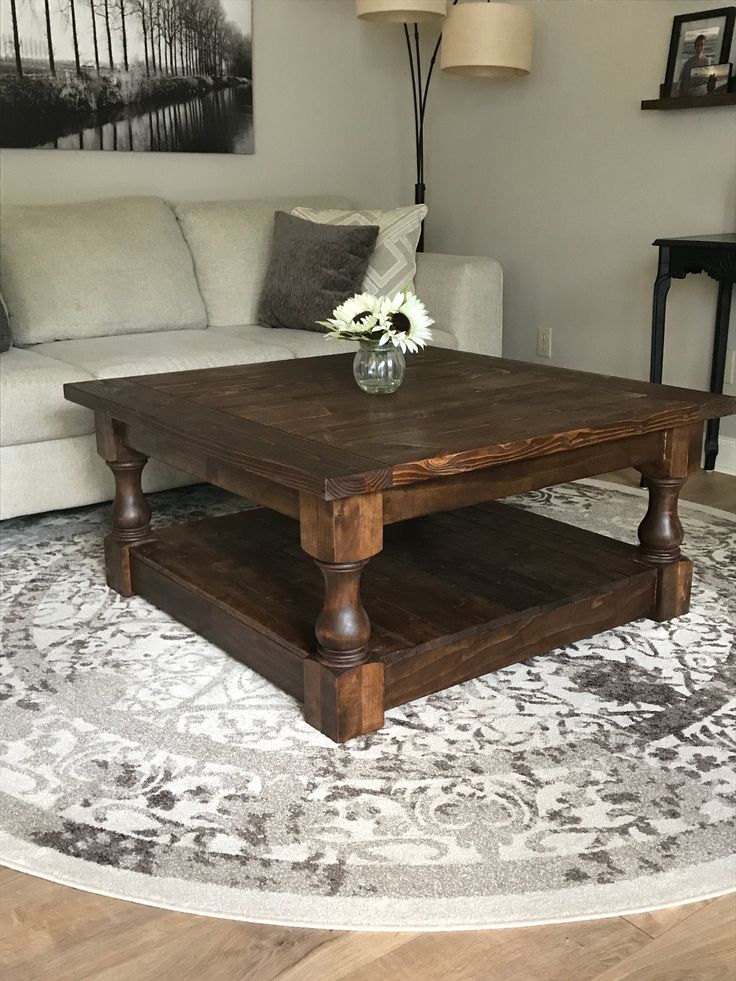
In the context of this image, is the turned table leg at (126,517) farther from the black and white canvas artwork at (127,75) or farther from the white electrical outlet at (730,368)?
the white electrical outlet at (730,368)

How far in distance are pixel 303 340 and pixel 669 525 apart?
158 cm

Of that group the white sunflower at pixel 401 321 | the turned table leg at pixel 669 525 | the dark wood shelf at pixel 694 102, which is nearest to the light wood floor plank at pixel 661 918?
the turned table leg at pixel 669 525

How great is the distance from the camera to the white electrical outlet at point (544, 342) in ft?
14.0

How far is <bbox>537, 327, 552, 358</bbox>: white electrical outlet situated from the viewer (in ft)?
14.0

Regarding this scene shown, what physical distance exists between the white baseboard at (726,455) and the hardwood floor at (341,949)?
2.41m

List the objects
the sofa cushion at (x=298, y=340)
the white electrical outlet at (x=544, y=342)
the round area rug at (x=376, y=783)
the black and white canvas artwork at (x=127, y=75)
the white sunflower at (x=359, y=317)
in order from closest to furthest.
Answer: the round area rug at (x=376, y=783) → the white sunflower at (x=359, y=317) → the sofa cushion at (x=298, y=340) → the black and white canvas artwork at (x=127, y=75) → the white electrical outlet at (x=544, y=342)

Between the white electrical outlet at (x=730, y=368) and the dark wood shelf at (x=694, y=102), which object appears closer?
the dark wood shelf at (x=694, y=102)

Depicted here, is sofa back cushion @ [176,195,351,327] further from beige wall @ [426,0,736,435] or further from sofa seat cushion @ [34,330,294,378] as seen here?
beige wall @ [426,0,736,435]

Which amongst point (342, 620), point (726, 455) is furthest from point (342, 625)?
point (726, 455)

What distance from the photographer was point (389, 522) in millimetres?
1757

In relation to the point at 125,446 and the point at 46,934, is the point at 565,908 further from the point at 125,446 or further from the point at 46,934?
the point at 125,446

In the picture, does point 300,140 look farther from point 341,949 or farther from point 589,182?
point 341,949

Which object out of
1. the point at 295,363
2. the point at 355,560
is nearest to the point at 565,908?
the point at 355,560

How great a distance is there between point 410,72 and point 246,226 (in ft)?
4.54
